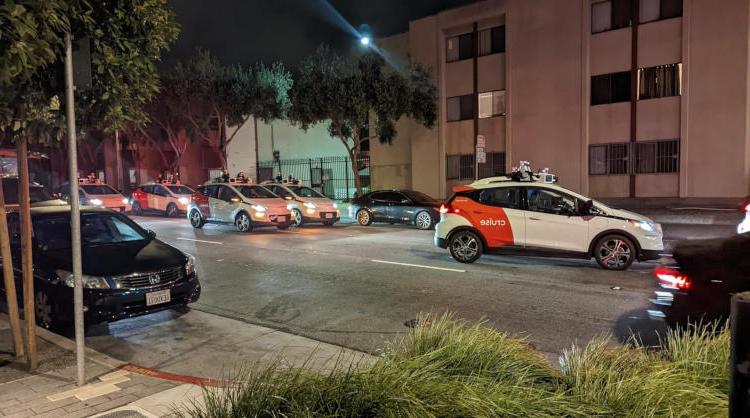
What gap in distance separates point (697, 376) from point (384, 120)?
21.1 metres

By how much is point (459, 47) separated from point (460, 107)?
2.92m

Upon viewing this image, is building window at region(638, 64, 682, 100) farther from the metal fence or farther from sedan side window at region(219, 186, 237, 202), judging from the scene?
sedan side window at region(219, 186, 237, 202)

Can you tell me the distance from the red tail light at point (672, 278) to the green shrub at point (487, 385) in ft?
3.22

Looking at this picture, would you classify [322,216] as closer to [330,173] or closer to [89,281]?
[89,281]

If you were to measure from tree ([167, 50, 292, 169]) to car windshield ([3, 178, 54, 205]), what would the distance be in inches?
491

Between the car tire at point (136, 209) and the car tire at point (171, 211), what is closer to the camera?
the car tire at point (171, 211)

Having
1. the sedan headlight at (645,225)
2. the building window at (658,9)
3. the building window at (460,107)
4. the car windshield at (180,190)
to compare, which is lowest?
the sedan headlight at (645,225)

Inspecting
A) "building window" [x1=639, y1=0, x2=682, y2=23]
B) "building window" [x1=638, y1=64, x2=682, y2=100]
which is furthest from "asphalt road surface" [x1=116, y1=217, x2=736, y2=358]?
"building window" [x1=639, y1=0, x2=682, y2=23]

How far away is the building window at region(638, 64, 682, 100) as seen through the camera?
2031cm

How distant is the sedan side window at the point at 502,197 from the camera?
1033 centimetres

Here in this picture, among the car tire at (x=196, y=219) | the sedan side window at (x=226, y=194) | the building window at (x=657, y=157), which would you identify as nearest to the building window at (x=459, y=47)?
the building window at (x=657, y=157)

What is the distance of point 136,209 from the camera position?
2530 cm

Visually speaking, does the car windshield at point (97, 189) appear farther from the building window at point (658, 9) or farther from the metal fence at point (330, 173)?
the building window at point (658, 9)

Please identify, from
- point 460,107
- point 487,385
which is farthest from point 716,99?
point 487,385
